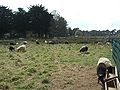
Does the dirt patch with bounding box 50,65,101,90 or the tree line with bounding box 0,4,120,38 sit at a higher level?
the tree line with bounding box 0,4,120,38

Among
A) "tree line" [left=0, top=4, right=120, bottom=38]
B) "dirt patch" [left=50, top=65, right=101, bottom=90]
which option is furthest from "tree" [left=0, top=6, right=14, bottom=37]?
"dirt patch" [left=50, top=65, right=101, bottom=90]

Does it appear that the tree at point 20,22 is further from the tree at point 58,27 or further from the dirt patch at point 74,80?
the dirt patch at point 74,80

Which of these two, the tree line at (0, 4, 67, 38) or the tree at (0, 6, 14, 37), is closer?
the tree at (0, 6, 14, 37)

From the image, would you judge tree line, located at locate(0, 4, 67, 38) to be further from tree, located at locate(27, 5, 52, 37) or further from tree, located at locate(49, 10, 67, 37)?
tree, located at locate(49, 10, 67, 37)

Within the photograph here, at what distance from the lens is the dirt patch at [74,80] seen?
12098 mm

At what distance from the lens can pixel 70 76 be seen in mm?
14703

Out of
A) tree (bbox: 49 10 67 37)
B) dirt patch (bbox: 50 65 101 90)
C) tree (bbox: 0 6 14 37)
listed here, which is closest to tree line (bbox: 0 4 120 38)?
tree (bbox: 0 6 14 37)

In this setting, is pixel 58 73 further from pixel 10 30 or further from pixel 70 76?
pixel 10 30

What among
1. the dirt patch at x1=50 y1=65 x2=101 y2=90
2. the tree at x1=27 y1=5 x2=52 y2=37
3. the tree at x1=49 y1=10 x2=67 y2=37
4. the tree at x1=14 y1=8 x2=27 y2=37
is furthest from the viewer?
the tree at x1=49 y1=10 x2=67 y2=37

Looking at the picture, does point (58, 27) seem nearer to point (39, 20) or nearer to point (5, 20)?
point (39, 20)

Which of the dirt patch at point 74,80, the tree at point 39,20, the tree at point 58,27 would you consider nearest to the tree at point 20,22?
the tree at point 39,20

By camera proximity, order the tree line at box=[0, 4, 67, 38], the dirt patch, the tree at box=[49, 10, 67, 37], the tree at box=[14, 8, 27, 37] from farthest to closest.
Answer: the tree at box=[49, 10, 67, 37]
the tree at box=[14, 8, 27, 37]
the tree line at box=[0, 4, 67, 38]
the dirt patch

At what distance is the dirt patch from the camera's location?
39.7ft

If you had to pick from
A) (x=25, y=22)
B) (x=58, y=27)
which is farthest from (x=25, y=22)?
(x=58, y=27)
